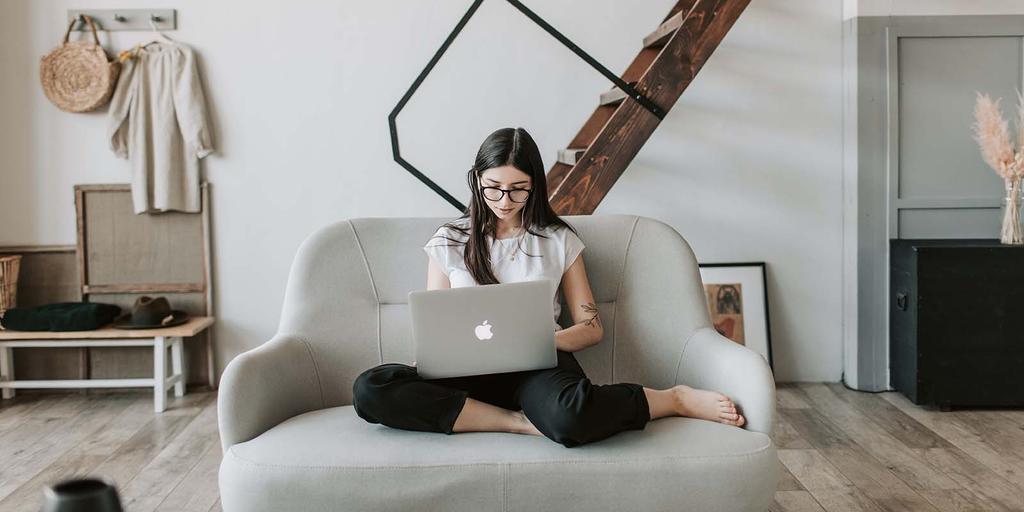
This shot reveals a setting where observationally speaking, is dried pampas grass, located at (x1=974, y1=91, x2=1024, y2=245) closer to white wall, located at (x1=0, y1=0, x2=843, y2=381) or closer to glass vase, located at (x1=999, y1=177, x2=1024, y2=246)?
glass vase, located at (x1=999, y1=177, x2=1024, y2=246)

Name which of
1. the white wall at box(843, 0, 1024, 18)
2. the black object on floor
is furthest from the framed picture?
the black object on floor

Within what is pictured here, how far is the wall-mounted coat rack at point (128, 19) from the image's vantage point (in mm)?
4016

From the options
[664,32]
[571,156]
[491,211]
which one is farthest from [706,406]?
[664,32]

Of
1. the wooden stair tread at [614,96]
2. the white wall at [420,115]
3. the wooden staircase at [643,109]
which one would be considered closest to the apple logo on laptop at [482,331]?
the wooden staircase at [643,109]

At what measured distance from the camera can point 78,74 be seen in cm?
399

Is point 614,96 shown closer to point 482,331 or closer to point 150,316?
point 482,331

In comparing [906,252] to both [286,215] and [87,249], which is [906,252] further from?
[87,249]

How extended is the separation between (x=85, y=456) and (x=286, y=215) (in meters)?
1.38

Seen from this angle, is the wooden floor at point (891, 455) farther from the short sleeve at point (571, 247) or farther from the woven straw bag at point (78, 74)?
the woven straw bag at point (78, 74)

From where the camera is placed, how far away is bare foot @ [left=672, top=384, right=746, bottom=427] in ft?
6.91

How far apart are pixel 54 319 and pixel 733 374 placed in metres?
2.98

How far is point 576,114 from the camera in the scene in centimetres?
407

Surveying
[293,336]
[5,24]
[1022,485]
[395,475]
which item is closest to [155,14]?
[5,24]

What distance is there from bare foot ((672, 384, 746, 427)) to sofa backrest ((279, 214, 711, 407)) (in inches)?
10.7
